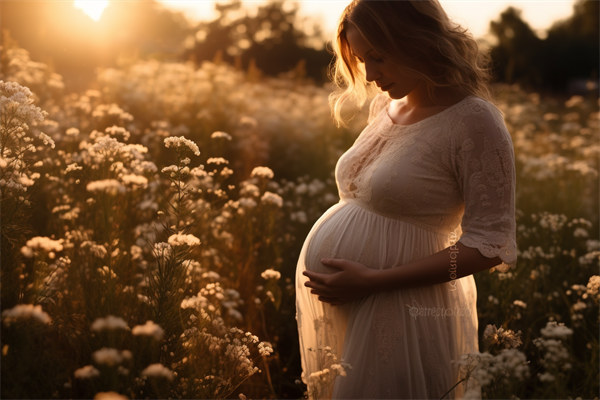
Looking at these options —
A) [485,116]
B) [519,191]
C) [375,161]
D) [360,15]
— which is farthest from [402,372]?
[519,191]

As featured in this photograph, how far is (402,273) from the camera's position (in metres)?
2.14

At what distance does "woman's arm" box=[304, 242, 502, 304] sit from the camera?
2.09 metres

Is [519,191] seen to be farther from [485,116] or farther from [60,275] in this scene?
[60,275]

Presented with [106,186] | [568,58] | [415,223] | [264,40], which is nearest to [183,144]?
[106,186]

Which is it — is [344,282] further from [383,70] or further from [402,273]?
[383,70]

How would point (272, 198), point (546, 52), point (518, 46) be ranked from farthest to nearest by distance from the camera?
point (546, 52)
point (518, 46)
point (272, 198)

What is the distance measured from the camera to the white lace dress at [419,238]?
2.08 metres

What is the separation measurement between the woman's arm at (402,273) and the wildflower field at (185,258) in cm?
33

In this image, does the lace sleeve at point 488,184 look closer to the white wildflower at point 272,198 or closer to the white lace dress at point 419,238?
the white lace dress at point 419,238

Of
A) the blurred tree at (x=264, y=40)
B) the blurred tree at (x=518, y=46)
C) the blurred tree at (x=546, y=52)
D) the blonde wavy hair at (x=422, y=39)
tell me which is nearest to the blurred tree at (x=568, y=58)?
the blurred tree at (x=546, y=52)

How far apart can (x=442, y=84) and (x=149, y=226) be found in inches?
82.8

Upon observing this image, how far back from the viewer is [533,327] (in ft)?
12.4

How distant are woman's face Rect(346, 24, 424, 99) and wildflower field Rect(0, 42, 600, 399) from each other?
2.71 feet

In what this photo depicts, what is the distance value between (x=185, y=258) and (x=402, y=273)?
917 mm
